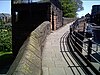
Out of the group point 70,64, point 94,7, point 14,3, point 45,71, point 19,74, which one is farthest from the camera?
point 94,7

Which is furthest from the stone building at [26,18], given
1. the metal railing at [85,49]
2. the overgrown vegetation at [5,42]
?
the overgrown vegetation at [5,42]

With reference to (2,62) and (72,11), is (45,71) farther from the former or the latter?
(72,11)

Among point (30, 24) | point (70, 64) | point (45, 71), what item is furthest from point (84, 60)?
A: point (30, 24)

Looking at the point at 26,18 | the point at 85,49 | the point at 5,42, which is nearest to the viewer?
the point at 85,49

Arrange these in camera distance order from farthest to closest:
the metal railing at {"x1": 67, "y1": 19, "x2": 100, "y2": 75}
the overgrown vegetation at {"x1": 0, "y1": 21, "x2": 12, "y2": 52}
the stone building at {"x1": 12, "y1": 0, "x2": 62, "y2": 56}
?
the overgrown vegetation at {"x1": 0, "y1": 21, "x2": 12, "y2": 52} < the stone building at {"x1": 12, "y1": 0, "x2": 62, "y2": 56} < the metal railing at {"x1": 67, "y1": 19, "x2": 100, "y2": 75}

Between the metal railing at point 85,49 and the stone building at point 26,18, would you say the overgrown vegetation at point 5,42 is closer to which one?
the stone building at point 26,18

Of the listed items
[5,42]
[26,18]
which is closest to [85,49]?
[26,18]

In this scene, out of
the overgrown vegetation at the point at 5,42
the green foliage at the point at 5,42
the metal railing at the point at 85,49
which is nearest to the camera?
the metal railing at the point at 85,49

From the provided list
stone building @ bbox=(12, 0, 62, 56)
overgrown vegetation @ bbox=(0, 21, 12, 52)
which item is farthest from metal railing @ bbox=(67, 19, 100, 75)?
overgrown vegetation @ bbox=(0, 21, 12, 52)

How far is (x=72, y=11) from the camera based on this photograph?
63344mm

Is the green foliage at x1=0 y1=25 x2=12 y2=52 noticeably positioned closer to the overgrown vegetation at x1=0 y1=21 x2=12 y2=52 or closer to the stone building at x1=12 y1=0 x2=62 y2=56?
the overgrown vegetation at x1=0 y1=21 x2=12 y2=52

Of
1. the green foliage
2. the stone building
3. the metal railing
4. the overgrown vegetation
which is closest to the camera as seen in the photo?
the metal railing

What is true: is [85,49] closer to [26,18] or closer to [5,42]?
[26,18]

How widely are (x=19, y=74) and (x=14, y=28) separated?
19411 millimetres
